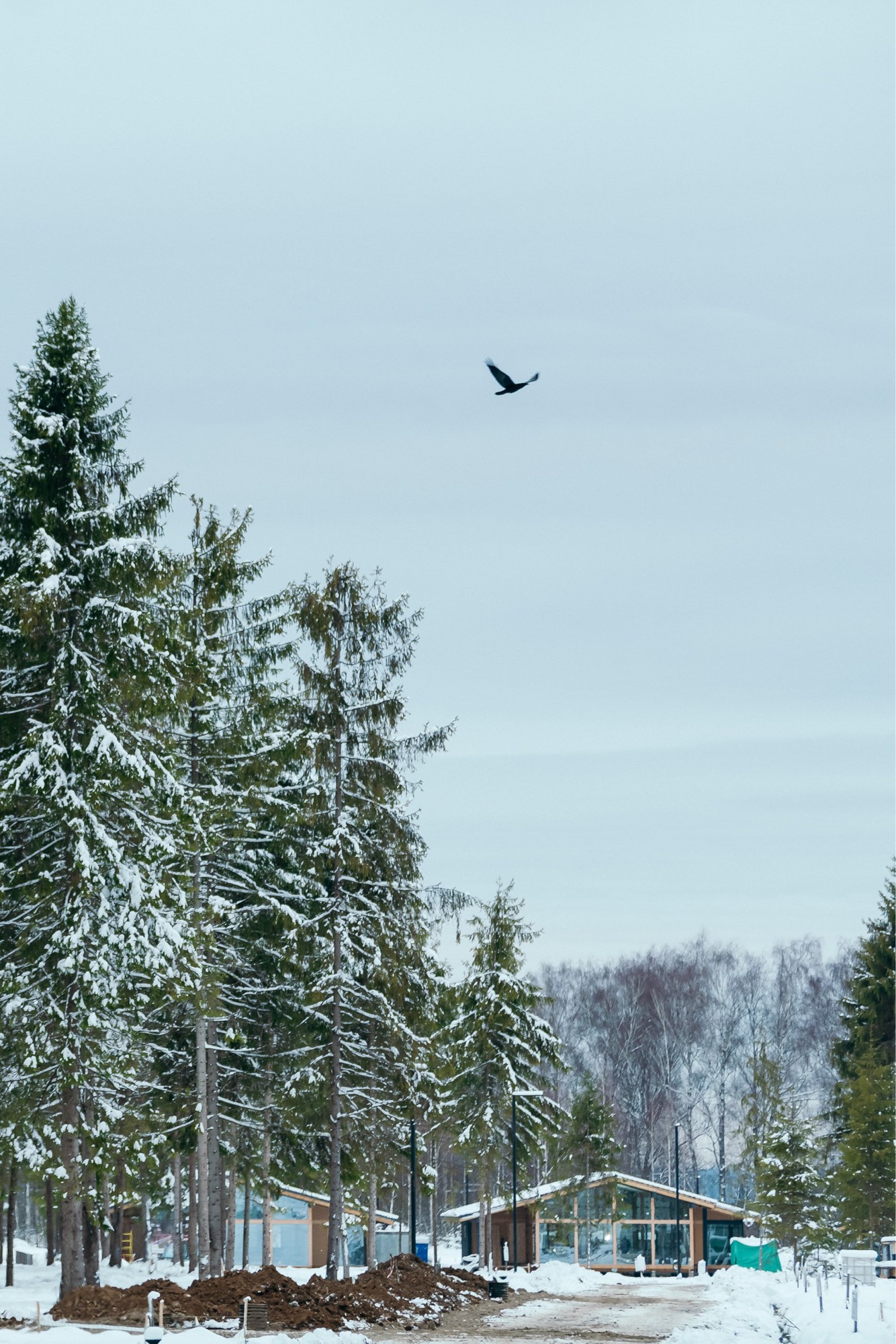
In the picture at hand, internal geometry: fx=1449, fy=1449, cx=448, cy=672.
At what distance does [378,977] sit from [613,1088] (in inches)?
2534

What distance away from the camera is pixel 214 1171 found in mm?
31078

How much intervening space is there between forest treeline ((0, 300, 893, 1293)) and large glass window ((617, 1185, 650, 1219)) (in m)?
11.5

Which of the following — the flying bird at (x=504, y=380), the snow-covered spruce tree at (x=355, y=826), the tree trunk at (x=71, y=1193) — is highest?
the flying bird at (x=504, y=380)

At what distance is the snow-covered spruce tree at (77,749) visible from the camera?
71.7 feet

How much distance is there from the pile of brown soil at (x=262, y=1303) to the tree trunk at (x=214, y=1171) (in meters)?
3.39

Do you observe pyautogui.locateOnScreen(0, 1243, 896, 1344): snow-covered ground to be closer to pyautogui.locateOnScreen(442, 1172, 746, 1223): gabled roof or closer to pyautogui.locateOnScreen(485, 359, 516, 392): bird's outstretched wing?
pyautogui.locateOnScreen(442, 1172, 746, 1223): gabled roof

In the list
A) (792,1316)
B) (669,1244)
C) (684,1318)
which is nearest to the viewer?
(684,1318)

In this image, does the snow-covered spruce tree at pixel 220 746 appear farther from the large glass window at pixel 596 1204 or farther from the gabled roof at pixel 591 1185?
the large glass window at pixel 596 1204

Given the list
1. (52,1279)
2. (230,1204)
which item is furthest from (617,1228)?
(230,1204)

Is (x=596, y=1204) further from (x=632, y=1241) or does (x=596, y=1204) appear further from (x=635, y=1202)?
(x=632, y=1241)

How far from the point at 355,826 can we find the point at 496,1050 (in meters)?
16.5

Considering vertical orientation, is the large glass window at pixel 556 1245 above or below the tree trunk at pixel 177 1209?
below

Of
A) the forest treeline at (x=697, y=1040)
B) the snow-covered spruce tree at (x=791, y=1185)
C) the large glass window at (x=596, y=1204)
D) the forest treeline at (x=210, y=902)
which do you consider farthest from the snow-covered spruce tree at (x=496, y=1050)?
the forest treeline at (x=697, y=1040)

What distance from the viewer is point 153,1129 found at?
96.3 ft
